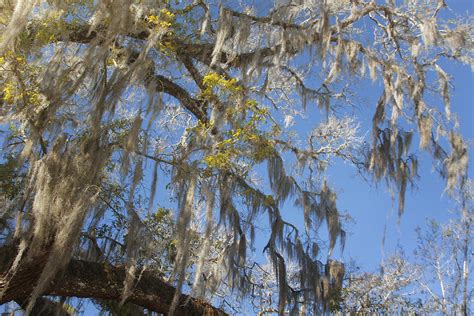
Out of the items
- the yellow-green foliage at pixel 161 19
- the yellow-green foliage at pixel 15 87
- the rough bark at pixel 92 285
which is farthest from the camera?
the yellow-green foliage at pixel 161 19

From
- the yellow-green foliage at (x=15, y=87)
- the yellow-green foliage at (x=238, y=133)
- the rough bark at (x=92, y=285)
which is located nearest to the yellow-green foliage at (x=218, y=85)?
the yellow-green foliage at (x=238, y=133)

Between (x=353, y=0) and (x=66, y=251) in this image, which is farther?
(x=353, y=0)

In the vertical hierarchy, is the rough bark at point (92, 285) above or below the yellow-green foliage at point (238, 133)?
below

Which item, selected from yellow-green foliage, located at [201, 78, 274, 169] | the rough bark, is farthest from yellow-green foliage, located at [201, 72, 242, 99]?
the rough bark

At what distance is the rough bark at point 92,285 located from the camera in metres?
5.01

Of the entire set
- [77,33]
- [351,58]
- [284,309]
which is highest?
[351,58]

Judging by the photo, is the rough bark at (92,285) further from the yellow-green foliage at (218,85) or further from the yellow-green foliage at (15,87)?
the yellow-green foliage at (218,85)

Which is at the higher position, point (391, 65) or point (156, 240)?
point (391, 65)

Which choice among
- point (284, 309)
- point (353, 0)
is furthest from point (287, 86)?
point (284, 309)

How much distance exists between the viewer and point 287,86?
933cm

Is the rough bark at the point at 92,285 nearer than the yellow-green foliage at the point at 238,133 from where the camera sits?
Yes

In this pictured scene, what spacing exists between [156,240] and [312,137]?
3.33 m

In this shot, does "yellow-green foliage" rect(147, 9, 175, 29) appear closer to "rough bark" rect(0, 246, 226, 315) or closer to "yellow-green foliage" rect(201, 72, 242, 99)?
"yellow-green foliage" rect(201, 72, 242, 99)

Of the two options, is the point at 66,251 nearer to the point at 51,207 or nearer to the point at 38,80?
the point at 51,207
